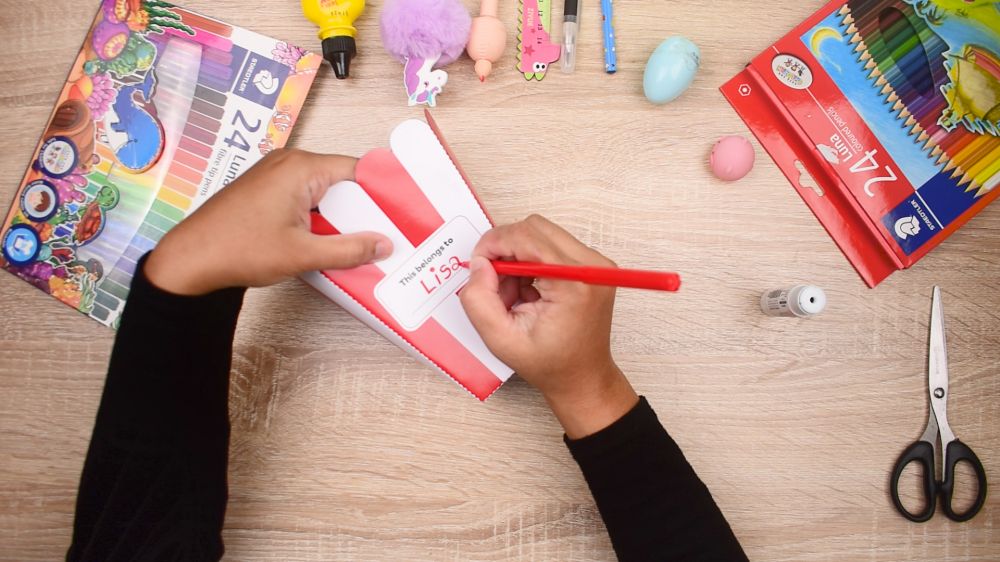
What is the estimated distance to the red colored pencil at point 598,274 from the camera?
0.45 meters

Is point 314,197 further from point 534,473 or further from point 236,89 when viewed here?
point 534,473

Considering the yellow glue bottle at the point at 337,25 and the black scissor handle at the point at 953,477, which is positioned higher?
the yellow glue bottle at the point at 337,25

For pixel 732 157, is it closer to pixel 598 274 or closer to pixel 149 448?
pixel 598 274

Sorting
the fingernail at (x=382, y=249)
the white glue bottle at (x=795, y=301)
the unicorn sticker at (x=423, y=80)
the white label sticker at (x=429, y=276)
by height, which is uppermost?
the unicorn sticker at (x=423, y=80)

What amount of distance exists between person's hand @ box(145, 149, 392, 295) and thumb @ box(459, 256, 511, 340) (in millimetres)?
101

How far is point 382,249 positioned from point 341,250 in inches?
1.6

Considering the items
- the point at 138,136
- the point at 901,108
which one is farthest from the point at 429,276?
the point at 901,108

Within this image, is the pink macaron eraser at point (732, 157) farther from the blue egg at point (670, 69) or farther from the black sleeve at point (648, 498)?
the black sleeve at point (648, 498)

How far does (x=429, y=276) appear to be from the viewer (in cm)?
64

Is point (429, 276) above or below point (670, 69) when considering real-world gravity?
below

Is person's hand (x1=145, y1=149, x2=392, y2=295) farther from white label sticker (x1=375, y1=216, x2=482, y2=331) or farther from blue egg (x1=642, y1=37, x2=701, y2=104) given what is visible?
blue egg (x1=642, y1=37, x2=701, y2=104)

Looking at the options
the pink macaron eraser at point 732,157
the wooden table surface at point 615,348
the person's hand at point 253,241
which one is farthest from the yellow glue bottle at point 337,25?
the pink macaron eraser at point 732,157

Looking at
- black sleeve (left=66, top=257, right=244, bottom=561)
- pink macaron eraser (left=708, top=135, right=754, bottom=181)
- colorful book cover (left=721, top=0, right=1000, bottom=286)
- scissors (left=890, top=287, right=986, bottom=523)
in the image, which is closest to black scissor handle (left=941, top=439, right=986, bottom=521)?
scissors (left=890, top=287, right=986, bottom=523)

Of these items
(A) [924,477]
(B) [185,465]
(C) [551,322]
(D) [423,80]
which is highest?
(D) [423,80]
